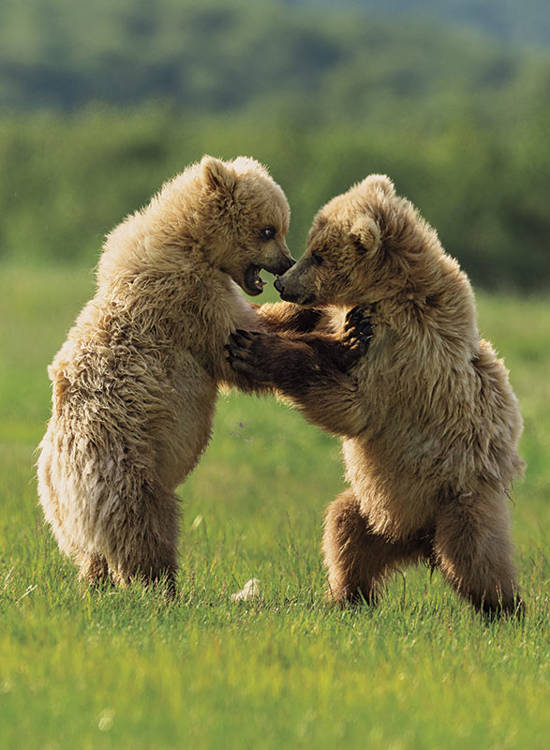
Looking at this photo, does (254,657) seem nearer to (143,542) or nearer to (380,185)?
(143,542)

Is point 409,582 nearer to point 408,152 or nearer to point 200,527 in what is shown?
point 200,527

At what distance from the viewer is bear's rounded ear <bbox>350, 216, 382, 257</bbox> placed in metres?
5.12

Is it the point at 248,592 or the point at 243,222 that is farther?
the point at 248,592

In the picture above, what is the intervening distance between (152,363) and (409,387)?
1.20 m

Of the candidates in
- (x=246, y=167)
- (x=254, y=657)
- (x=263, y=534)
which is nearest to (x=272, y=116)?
(x=263, y=534)

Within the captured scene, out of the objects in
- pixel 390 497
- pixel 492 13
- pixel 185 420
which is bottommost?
pixel 390 497

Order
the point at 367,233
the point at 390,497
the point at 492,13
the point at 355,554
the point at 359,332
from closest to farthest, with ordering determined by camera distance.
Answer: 1. the point at 367,233
2. the point at 359,332
3. the point at 390,497
4. the point at 355,554
5. the point at 492,13

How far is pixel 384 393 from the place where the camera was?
5.20m

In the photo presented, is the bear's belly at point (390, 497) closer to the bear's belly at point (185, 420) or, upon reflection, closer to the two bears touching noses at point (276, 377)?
the two bears touching noses at point (276, 377)

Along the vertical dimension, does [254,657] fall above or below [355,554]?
below

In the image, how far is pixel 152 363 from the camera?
513 cm

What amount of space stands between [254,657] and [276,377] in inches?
59.6

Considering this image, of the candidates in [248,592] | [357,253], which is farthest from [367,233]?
[248,592]

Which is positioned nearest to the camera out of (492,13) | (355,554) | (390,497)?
(390,497)
